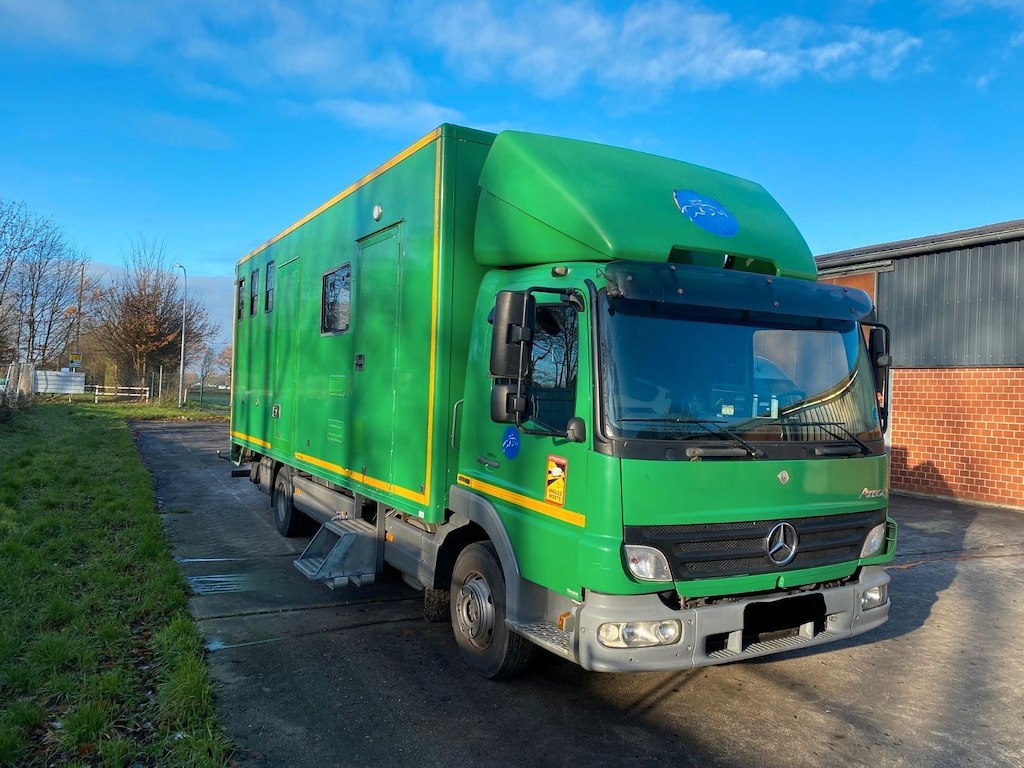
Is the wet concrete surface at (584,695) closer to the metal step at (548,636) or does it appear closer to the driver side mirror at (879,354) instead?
the metal step at (548,636)

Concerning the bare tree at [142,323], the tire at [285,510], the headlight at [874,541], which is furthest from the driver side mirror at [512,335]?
the bare tree at [142,323]

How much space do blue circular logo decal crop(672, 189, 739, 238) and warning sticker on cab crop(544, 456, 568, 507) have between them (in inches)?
64.5

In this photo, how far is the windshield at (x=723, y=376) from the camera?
3609 mm

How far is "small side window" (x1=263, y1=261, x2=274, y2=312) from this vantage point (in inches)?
353

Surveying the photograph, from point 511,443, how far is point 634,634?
1.28m

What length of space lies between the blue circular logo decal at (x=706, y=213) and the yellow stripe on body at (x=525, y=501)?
1.86 meters

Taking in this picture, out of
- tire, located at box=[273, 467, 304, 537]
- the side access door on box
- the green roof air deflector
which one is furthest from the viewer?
tire, located at box=[273, 467, 304, 537]

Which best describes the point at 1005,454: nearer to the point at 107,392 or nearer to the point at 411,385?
the point at 411,385

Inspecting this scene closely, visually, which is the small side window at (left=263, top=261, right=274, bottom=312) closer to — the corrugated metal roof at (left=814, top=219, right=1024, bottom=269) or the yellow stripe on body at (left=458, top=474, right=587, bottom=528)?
the yellow stripe on body at (left=458, top=474, right=587, bottom=528)

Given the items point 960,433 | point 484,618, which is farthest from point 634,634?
point 960,433

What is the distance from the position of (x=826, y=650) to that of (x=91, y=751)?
4.74m

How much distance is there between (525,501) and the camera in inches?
159

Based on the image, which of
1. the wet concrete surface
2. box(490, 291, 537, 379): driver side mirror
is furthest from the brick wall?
box(490, 291, 537, 379): driver side mirror

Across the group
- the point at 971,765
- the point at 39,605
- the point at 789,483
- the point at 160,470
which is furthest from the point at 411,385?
the point at 160,470
